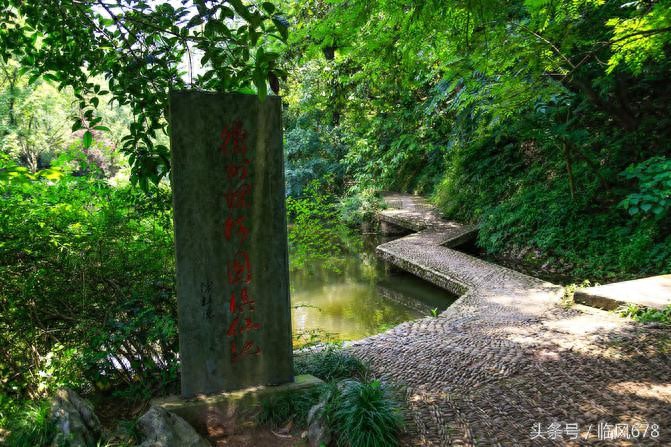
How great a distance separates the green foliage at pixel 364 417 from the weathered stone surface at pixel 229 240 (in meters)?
0.55

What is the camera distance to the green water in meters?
6.77

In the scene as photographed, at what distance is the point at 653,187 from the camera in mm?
6531

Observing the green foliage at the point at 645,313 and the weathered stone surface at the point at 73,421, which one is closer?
the weathered stone surface at the point at 73,421

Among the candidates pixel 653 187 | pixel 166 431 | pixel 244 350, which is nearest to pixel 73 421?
pixel 166 431

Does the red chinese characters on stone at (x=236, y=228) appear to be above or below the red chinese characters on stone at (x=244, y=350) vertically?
above

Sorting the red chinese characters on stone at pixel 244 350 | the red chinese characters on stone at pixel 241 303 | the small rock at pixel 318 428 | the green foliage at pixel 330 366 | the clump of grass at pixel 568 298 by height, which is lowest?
the clump of grass at pixel 568 298

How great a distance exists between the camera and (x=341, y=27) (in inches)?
123

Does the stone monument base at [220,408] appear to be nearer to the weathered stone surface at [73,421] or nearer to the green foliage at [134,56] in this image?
the weathered stone surface at [73,421]

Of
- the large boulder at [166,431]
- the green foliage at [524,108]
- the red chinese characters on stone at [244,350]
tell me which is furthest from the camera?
the green foliage at [524,108]

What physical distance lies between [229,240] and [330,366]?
1.43 m

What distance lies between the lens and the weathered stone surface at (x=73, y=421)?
7.82ft

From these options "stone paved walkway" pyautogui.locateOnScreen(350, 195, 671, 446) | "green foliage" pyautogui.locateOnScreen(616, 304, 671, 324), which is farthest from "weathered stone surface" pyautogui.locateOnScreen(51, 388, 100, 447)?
"green foliage" pyautogui.locateOnScreen(616, 304, 671, 324)

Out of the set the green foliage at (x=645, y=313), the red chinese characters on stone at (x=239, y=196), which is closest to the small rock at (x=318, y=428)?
the red chinese characters on stone at (x=239, y=196)

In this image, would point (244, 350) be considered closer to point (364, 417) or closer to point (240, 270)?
point (240, 270)
